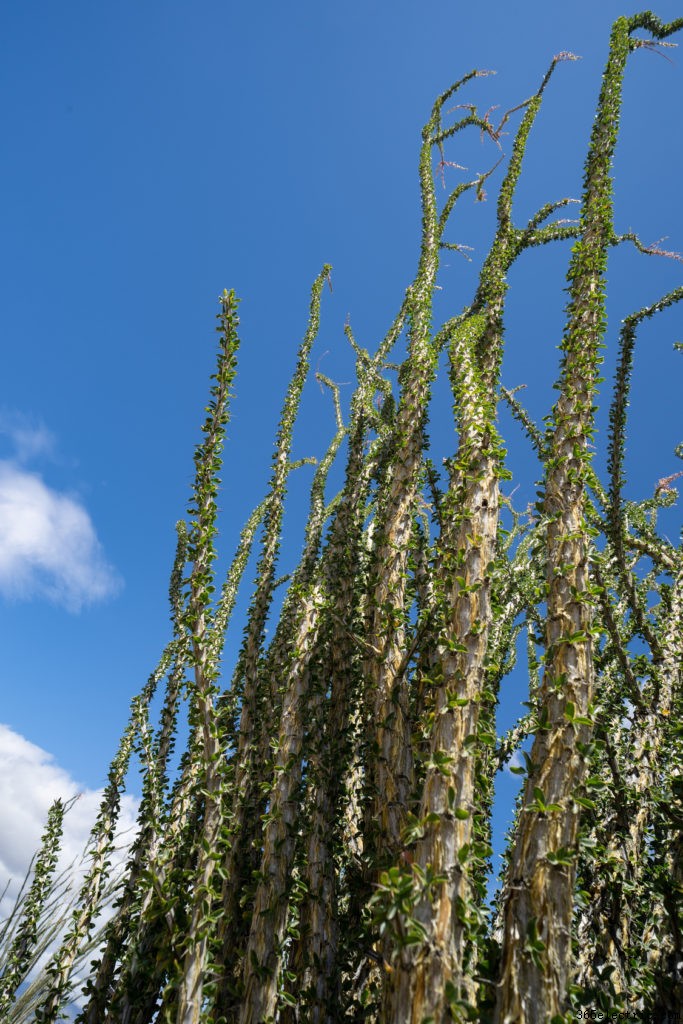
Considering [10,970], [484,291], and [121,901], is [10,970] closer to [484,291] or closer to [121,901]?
[121,901]

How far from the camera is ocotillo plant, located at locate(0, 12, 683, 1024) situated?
2637 millimetres

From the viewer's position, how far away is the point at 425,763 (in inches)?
115

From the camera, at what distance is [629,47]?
16.7ft

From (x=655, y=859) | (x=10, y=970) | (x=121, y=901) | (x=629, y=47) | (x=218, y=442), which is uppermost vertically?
(x=629, y=47)


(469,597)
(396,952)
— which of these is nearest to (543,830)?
(396,952)

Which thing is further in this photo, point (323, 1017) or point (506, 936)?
point (323, 1017)

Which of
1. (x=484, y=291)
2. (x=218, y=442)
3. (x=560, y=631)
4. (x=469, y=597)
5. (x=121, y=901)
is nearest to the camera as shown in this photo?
(x=560, y=631)

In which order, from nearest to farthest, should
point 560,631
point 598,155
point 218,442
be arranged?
point 560,631, point 218,442, point 598,155

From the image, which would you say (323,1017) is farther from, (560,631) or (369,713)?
(560,631)

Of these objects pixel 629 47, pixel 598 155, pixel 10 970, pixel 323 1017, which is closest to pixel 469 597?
pixel 323 1017

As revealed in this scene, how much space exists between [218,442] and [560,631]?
99.6 inches

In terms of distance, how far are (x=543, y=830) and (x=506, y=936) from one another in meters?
0.49

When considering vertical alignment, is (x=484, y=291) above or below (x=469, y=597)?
above

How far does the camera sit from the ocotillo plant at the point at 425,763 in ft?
8.65
